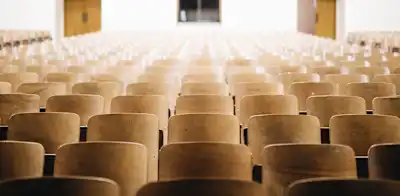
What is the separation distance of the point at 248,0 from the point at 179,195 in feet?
62.7

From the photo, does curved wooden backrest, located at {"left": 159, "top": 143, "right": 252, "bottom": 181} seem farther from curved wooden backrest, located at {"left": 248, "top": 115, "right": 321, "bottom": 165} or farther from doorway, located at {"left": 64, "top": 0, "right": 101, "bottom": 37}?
doorway, located at {"left": 64, "top": 0, "right": 101, "bottom": 37}

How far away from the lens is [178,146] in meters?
2.40

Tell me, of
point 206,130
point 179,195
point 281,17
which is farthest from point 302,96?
point 281,17

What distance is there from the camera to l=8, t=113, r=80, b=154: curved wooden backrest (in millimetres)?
3068

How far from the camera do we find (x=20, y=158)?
95.6 inches

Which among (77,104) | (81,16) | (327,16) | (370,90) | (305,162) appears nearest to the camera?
(305,162)

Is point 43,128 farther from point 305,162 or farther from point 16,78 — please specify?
point 16,78

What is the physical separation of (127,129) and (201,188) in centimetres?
125

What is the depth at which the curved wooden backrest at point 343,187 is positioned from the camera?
1782 millimetres

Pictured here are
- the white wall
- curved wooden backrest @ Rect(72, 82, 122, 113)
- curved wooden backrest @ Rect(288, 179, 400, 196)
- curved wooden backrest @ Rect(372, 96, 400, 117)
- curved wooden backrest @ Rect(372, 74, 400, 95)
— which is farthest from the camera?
the white wall

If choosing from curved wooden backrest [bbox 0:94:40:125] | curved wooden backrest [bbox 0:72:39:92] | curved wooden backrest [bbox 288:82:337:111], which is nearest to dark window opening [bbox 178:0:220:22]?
curved wooden backrest [bbox 0:72:39:92]

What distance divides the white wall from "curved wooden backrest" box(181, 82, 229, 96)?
12.4 m

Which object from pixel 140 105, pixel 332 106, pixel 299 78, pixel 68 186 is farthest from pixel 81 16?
pixel 68 186

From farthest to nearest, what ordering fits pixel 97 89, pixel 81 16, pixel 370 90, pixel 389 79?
pixel 81 16, pixel 389 79, pixel 97 89, pixel 370 90
